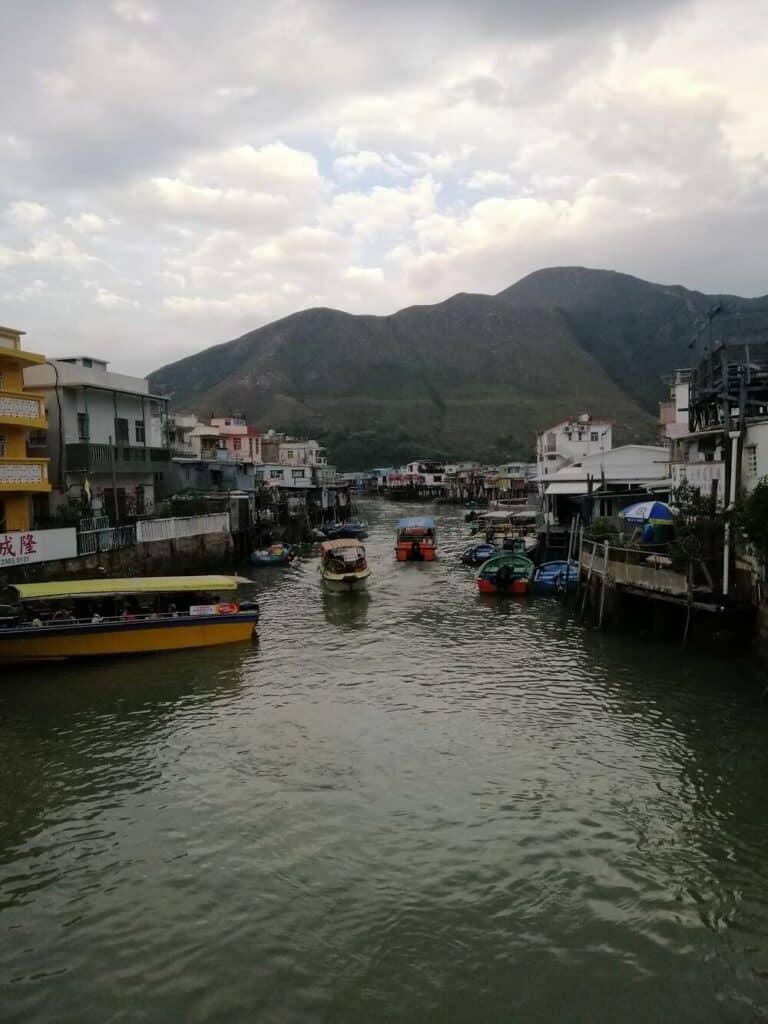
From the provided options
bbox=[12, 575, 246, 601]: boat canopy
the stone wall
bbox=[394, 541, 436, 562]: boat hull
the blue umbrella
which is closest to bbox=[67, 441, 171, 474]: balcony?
the stone wall

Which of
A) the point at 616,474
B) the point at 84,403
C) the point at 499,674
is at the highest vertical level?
the point at 84,403

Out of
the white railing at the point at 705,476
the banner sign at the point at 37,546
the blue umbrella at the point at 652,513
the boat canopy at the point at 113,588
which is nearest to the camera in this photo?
the boat canopy at the point at 113,588

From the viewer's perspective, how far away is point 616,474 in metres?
48.5

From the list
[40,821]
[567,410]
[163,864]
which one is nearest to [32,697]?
[40,821]

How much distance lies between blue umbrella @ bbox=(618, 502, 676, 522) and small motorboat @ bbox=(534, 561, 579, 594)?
7.10m

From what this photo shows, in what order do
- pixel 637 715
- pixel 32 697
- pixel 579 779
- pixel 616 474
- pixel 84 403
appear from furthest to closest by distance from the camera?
pixel 616 474 → pixel 84 403 → pixel 32 697 → pixel 637 715 → pixel 579 779

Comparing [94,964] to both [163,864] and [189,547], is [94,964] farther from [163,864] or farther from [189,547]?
[189,547]

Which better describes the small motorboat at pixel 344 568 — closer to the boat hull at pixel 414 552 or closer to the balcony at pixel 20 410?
the boat hull at pixel 414 552

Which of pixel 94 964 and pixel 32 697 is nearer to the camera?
pixel 94 964

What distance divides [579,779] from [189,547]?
101ft

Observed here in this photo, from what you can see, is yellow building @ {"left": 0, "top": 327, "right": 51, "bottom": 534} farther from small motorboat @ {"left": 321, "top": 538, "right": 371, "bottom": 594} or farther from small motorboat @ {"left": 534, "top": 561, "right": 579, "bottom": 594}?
small motorboat @ {"left": 534, "top": 561, "right": 579, "bottom": 594}

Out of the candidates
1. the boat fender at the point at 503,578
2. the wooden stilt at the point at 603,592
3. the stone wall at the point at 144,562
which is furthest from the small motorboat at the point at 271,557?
the wooden stilt at the point at 603,592

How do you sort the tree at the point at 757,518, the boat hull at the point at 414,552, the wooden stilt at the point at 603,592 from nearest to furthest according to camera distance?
the tree at the point at 757,518
the wooden stilt at the point at 603,592
the boat hull at the point at 414,552

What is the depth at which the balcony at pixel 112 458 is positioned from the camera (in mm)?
37312
